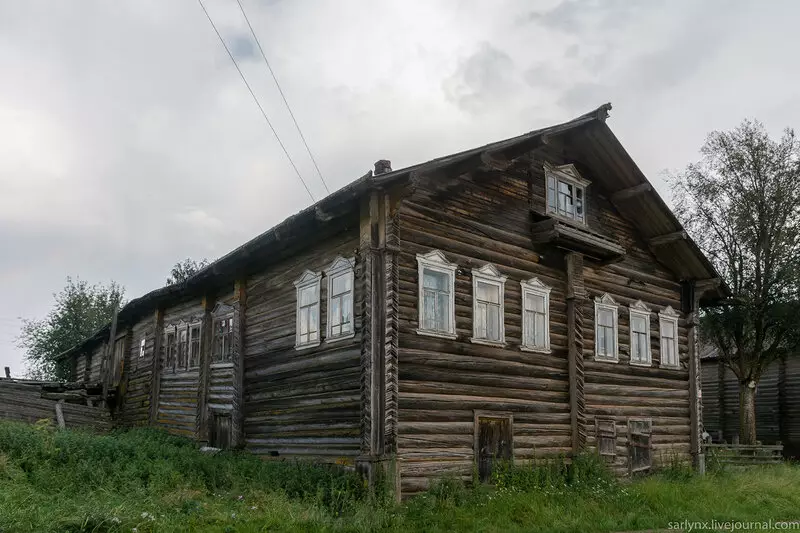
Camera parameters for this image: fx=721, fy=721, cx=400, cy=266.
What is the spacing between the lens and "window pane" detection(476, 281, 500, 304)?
1519 cm

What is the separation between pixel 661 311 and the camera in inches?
798

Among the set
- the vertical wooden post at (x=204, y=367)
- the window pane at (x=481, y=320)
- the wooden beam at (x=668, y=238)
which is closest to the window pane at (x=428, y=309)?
the window pane at (x=481, y=320)

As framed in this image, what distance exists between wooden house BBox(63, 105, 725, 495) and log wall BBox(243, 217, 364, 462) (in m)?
0.05

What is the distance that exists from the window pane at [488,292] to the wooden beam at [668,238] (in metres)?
6.83

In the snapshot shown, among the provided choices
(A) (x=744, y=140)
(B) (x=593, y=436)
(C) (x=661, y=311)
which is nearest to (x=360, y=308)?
(B) (x=593, y=436)

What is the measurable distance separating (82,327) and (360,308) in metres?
40.2

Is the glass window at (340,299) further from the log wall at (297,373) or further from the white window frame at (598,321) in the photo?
the white window frame at (598,321)

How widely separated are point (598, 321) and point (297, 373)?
769 centimetres

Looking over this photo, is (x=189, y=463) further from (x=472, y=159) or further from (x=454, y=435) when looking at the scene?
(x=472, y=159)

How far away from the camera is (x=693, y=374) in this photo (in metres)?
20.8

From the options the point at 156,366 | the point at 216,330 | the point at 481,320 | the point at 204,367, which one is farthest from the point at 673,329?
the point at 156,366

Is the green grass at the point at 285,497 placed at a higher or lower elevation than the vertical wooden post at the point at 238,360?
lower

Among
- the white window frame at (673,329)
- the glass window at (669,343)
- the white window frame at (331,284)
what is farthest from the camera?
the glass window at (669,343)

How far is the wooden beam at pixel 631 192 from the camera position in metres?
18.7
